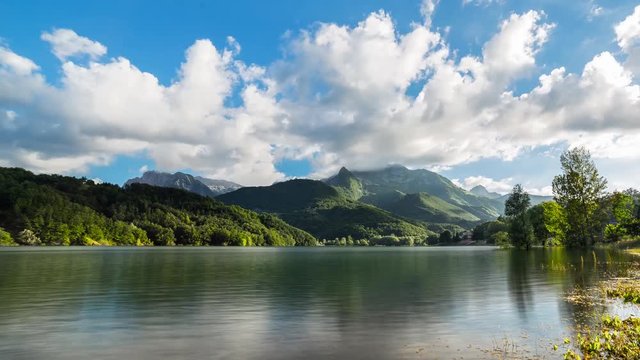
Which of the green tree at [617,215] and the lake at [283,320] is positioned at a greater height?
the green tree at [617,215]

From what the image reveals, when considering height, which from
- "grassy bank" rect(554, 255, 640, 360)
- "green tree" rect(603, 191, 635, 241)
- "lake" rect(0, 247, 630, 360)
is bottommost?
"lake" rect(0, 247, 630, 360)

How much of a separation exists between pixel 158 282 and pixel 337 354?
46.6 meters

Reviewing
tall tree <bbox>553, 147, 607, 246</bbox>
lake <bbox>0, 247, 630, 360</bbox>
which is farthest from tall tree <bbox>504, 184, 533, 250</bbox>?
lake <bbox>0, 247, 630, 360</bbox>

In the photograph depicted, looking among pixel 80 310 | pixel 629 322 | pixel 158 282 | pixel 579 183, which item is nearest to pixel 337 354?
pixel 629 322

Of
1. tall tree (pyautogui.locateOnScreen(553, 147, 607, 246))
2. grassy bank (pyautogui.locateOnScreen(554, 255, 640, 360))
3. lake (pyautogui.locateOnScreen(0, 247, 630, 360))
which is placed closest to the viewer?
grassy bank (pyautogui.locateOnScreen(554, 255, 640, 360))

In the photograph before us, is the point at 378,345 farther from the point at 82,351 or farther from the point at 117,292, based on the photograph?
the point at 117,292

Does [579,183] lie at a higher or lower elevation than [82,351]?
higher

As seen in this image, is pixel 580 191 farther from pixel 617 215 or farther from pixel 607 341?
pixel 607 341

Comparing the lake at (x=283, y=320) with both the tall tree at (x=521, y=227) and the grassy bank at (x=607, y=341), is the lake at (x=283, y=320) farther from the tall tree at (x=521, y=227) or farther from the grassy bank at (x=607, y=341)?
the tall tree at (x=521, y=227)

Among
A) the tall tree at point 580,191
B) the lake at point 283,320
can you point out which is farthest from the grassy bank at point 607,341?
the tall tree at point 580,191

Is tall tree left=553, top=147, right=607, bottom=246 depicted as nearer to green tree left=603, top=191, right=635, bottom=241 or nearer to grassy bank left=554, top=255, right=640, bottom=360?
green tree left=603, top=191, right=635, bottom=241

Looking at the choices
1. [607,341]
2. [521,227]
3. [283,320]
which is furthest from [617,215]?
[283,320]

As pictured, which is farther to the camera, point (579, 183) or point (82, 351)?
point (579, 183)

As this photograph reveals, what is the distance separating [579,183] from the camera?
15925cm
